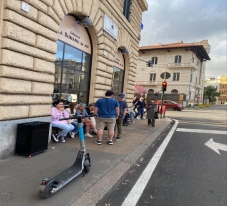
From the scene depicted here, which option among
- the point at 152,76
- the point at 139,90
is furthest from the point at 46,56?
the point at 152,76

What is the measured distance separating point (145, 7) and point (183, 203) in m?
13.7

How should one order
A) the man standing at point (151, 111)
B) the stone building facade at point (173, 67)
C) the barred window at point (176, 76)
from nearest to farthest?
the man standing at point (151, 111)
the stone building facade at point (173, 67)
the barred window at point (176, 76)

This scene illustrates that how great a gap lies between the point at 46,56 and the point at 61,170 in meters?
2.96

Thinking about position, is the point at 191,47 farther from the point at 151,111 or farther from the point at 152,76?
the point at 151,111

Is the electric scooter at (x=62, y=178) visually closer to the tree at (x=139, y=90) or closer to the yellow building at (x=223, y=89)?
the tree at (x=139, y=90)

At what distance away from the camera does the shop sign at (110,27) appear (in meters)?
8.44

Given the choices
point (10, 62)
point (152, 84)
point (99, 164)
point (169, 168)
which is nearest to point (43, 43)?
point (10, 62)

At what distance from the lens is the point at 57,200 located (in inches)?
108

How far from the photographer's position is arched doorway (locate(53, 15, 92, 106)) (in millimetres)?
6887

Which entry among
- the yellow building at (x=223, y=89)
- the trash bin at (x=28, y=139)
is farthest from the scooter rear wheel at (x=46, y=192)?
the yellow building at (x=223, y=89)

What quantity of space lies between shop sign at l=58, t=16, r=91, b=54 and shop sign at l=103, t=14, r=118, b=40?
0.95m

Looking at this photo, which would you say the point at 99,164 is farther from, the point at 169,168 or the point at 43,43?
the point at 43,43

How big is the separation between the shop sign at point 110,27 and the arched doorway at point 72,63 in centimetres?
92

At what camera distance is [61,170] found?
3850 millimetres
